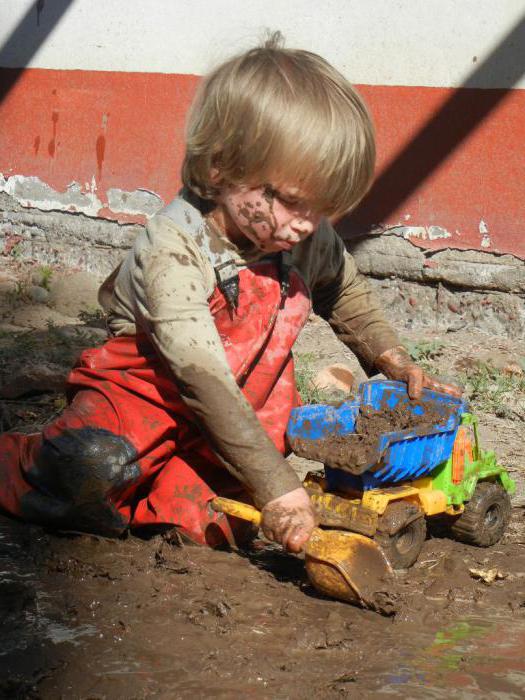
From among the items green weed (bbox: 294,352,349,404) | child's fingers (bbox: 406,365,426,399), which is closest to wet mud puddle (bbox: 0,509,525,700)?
child's fingers (bbox: 406,365,426,399)

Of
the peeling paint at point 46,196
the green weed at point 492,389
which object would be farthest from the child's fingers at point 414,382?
the peeling paint at point 46,196

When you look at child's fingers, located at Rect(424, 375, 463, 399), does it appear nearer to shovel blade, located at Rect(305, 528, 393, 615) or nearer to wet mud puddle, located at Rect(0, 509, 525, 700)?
wet mud puddle, located at Rect(0, 509, 525, 700)

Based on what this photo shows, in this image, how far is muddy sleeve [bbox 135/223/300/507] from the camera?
251 cm

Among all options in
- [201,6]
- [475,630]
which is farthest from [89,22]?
[475,630]

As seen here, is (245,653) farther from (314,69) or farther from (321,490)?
(314,69)

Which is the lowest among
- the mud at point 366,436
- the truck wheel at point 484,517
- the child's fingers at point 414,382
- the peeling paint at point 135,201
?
the peeling paint at point 135,201

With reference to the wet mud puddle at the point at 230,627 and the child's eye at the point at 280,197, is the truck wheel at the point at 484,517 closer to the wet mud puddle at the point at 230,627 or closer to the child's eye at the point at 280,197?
the wet mud puddle at the point at 230,627

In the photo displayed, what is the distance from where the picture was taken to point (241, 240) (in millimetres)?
2885

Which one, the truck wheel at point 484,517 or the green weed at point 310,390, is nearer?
the truck wheel at point 484,517

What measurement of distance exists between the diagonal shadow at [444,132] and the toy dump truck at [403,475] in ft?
8.88

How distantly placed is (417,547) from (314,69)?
53.9 inches

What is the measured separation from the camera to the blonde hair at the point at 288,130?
8.38 feet

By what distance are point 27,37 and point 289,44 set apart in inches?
92.0

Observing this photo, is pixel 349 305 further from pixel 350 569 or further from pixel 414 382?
pixel 350 569
